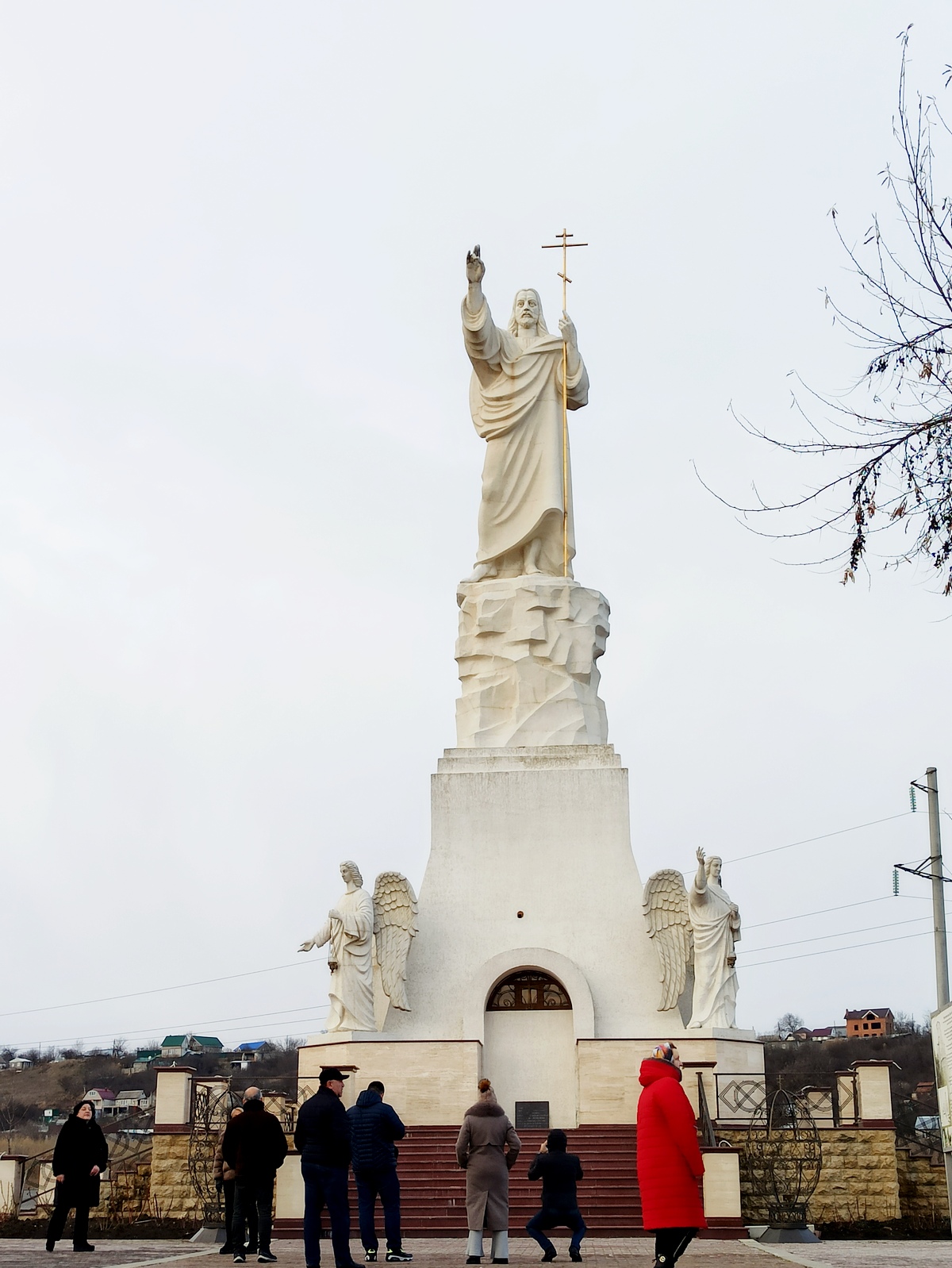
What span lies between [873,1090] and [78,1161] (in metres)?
10.2

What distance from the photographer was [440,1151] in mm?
17844

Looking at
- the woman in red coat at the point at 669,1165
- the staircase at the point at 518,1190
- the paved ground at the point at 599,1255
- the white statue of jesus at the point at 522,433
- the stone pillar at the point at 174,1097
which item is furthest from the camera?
the white statue of jesus at the point at 522,433

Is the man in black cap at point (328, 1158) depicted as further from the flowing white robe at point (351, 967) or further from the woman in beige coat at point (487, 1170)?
the flowing white robe at point (351, 967)

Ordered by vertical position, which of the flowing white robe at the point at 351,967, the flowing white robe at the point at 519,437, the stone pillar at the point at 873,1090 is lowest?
the stone pillar at the point at 873,1090

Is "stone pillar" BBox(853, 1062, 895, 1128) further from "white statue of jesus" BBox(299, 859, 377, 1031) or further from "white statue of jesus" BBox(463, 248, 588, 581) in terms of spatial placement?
"white statue of jesus" BBox(463, 248, 588, 581)

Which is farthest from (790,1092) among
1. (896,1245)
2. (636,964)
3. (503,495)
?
(503,495)

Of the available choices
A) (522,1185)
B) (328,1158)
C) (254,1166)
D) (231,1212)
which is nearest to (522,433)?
(522,1185)

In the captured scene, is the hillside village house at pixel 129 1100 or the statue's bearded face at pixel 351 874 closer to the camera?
the statue's bearded face at pixel 351 874

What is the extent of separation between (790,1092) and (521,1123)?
335 centimetres

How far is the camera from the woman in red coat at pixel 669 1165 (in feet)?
29.6

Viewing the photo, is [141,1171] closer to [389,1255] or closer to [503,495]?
[389,1255]

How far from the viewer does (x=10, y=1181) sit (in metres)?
20.0

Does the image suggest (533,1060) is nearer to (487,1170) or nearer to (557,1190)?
(557,1190)

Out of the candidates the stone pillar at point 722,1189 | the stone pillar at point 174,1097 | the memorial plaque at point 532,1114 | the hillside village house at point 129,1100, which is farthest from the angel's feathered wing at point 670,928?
the hillside village house at point 129,1100
